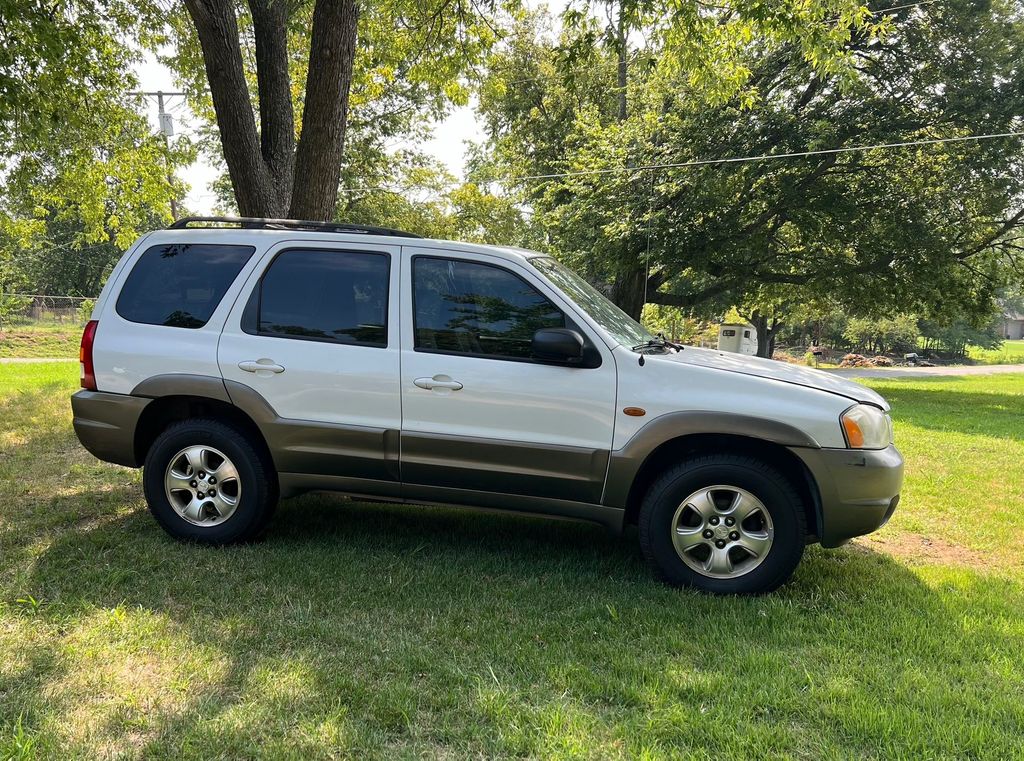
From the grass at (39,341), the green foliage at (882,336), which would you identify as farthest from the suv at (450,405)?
the green foliage at (882,336)

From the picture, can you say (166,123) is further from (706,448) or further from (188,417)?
(706,448)

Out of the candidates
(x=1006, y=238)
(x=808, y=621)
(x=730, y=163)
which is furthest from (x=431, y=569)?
(x=1006, y=238)

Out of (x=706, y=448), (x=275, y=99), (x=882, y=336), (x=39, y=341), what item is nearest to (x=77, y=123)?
(x=275, y=99)

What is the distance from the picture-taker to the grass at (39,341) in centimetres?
2366

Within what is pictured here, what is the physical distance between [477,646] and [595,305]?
2.25m

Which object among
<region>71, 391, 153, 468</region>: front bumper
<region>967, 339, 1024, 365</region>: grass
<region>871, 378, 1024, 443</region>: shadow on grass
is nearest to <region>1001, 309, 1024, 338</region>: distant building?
<region>967, 339, 1024, 365</region>: grass

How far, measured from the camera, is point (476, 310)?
168 inches

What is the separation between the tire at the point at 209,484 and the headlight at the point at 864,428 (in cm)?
341

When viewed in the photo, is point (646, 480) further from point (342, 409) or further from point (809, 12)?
point (809, 12)

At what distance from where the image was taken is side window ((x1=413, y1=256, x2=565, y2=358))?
418 centimetres

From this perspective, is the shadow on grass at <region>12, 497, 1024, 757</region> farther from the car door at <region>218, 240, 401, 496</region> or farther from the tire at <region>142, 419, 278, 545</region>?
the car door at <region>218, 240, 401, 496</region>

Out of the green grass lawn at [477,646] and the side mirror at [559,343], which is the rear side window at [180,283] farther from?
the side mirror at [559,343]

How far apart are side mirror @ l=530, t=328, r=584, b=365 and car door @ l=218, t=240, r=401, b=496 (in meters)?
0.92

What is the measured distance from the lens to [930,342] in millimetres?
55688
